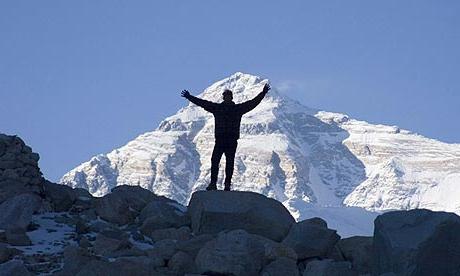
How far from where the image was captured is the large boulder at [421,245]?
12.3 meters

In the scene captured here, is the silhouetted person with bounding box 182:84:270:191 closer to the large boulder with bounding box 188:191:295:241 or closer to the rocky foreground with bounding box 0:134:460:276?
the rocky foreground with bounding box 0:134:460:276

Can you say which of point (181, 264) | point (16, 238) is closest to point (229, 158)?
point (16, 238)

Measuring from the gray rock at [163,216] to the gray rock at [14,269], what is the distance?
4.14 metres

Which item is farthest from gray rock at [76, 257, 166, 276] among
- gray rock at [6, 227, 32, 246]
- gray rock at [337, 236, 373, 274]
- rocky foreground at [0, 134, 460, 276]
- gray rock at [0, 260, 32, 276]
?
gray rock at [337, 236, 373, 274]

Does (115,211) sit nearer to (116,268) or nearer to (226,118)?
(226,118)

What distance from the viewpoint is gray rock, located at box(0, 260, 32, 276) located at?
42.7ft

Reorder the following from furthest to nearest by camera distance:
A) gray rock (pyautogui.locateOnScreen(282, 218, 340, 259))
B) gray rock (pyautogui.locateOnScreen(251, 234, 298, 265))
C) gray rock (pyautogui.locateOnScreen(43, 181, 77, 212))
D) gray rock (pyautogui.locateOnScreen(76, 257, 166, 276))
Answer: gray rock (pyautogui.locateOnScreen(43, 181, 77, 212)) → gray rock (pyautogui.locateOnScreen(282, 218, 340, 259)) → gray rock (pyautogui.locateOnScreen(251, 234, 298, 265)) → gray rock (pyautogui.locateOnScreen(76, 257, 166, 276))

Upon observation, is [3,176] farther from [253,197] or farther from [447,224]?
[447,224]

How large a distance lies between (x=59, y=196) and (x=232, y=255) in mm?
5970

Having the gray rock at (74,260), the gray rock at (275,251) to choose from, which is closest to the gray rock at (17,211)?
the gray rock at (74,260)

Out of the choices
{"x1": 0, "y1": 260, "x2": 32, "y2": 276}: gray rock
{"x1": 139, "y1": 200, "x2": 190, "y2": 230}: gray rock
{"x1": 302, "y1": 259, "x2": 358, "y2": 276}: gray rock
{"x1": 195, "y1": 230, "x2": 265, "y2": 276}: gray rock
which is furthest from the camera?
{"x1": 139, "y1": 200, "x2": 190, "y2": 230}: gray rock

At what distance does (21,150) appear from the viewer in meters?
18.6

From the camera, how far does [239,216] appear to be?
16.4 m

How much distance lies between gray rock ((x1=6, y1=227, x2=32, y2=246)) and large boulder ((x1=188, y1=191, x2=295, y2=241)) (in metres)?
2.52
